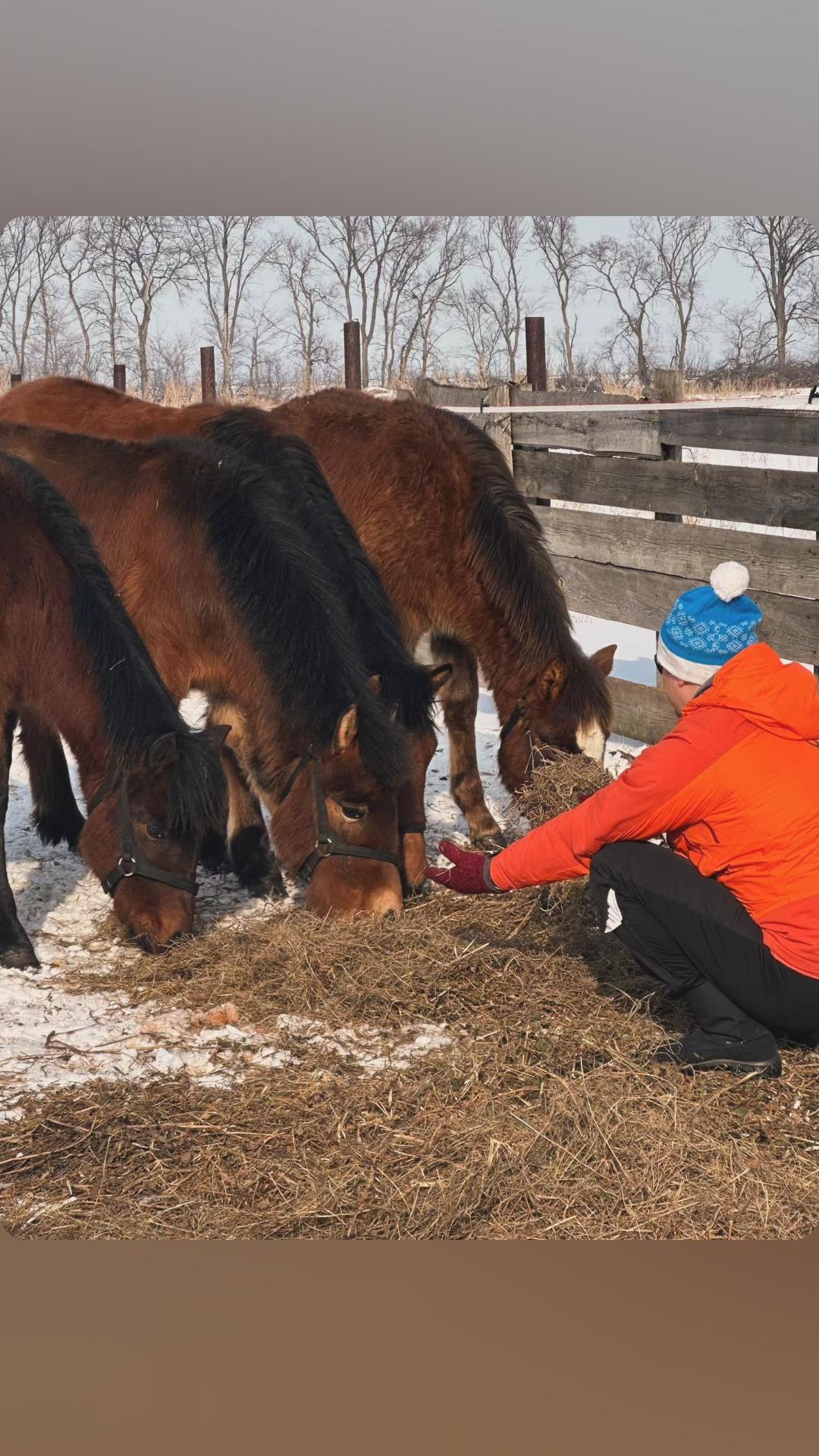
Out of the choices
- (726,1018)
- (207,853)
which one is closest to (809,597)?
(726,1018)

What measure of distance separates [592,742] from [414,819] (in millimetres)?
965

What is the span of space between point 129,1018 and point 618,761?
11.1 ft

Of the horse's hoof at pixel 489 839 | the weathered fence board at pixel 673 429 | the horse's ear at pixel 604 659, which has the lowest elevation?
the horse's hoof at pixel 489 839

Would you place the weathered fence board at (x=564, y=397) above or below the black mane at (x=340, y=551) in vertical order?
above

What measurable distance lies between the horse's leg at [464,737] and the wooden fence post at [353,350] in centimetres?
174

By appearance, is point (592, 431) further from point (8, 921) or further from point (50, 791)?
point (8, 921)

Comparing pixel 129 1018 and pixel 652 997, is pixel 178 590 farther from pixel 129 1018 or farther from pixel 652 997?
pixel 652 997

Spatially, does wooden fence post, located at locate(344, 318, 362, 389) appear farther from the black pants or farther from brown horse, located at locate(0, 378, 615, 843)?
the black pants

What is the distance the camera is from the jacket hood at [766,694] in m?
3.23

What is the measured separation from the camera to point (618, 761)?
6789 millimetres


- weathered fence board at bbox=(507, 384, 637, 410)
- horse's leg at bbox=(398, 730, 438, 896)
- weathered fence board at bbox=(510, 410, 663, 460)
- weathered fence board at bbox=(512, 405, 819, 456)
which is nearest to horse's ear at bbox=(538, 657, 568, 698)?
horse's leg at bbox=(398, 730, 438, 896)

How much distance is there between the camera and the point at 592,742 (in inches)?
215

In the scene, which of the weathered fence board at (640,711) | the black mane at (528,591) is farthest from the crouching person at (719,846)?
the weathered fence board at (640,711)

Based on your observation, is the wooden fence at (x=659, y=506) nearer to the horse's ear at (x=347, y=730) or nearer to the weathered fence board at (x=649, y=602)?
the weathered fence board at (x=649, y=602)
